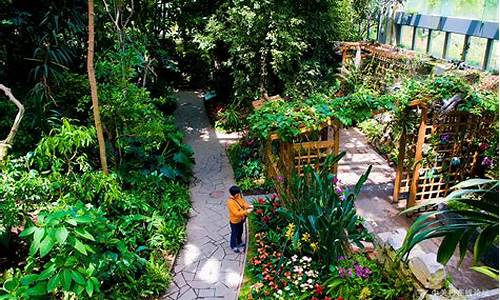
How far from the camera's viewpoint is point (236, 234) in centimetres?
470

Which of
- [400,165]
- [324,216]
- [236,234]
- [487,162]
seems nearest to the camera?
[324,216]

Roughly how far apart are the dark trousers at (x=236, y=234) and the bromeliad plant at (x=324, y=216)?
553 millimetres

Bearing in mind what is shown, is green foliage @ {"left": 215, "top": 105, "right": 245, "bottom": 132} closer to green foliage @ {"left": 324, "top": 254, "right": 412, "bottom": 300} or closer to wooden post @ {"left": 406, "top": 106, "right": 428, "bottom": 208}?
wooden post @ {"left": 406, "top": 106, "right": 428, "bottom": 208}

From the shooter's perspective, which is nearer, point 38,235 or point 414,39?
point 38,235

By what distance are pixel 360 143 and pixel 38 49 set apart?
6.20 meters

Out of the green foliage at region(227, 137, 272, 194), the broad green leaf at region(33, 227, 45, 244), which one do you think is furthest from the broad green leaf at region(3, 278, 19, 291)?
the green foliage at region(227, 137, 272, 194)

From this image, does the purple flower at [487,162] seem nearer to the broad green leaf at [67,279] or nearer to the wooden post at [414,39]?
the broad green leaf at [67,279]

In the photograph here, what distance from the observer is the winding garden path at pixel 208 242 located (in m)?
4.20

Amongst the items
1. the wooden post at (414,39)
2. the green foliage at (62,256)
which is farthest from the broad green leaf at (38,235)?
the wooden post at (414,39)

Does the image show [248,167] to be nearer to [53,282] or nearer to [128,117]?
[128,117]

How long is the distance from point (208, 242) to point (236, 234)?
50 cm

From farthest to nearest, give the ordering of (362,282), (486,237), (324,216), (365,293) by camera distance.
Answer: (324,216) → (362,282) → (365,293) → (486,237)

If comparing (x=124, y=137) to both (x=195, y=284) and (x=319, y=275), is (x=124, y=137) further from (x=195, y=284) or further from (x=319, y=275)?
(x=319, y=275)

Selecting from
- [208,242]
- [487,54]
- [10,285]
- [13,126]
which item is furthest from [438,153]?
[10,285]
